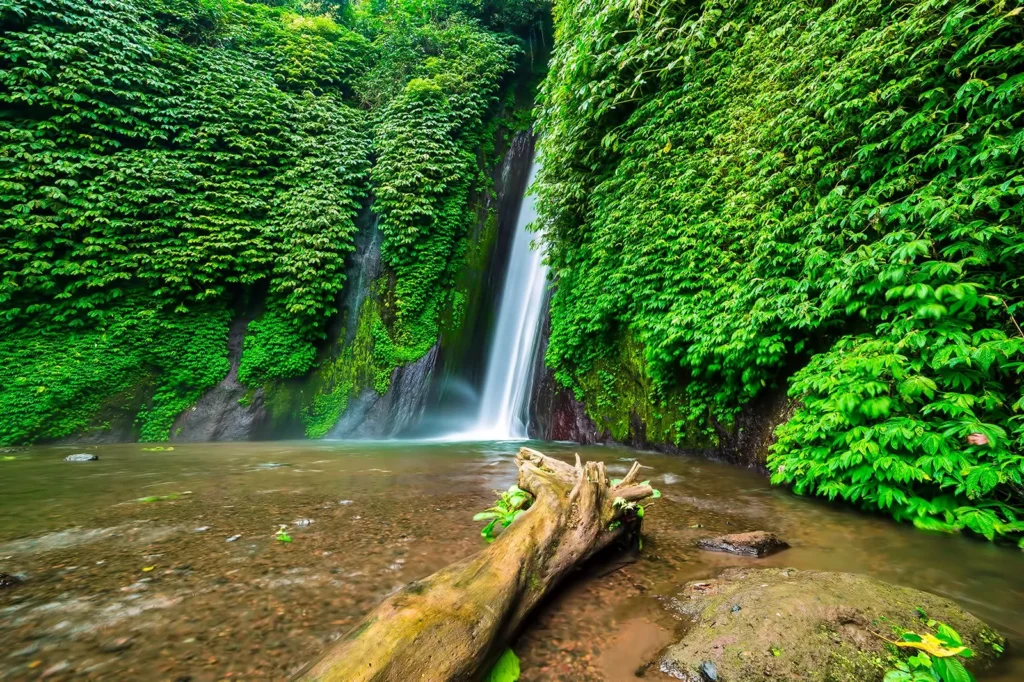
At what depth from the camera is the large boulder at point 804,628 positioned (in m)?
1.31

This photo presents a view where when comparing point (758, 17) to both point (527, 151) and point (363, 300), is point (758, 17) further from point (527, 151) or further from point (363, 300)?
point (363, 300)

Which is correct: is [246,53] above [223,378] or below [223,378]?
above

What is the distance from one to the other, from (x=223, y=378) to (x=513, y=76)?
1294 centimetres

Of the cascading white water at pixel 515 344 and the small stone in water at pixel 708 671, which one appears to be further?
the cascading white water at pixel 515 344

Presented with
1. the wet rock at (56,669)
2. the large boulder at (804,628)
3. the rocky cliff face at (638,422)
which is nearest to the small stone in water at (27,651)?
the wet rock at (56,669)

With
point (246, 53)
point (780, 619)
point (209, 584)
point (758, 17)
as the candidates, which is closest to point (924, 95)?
point (758, 17)

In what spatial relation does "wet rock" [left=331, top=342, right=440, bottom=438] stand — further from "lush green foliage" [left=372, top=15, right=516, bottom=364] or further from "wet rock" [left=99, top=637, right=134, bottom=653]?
"wet rock" [left=99, top=637, right=134, bottom=653]

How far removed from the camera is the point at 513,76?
13664 mm

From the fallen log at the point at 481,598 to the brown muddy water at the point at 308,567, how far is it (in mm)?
155

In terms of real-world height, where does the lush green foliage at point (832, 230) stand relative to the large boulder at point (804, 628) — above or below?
above

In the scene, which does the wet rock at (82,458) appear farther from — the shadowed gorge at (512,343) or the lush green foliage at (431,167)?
the lush green foliage at (431,167)

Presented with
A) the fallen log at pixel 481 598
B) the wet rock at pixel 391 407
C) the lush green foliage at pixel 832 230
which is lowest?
the wet rock at pixel 391 407

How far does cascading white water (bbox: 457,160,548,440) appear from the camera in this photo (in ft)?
32.9

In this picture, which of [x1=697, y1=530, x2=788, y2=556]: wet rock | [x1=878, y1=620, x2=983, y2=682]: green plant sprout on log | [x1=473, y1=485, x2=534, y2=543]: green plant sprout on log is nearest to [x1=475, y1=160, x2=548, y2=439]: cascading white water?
[x1=473, y1=485, x2=534, y2=543]: green plant sprout on log
